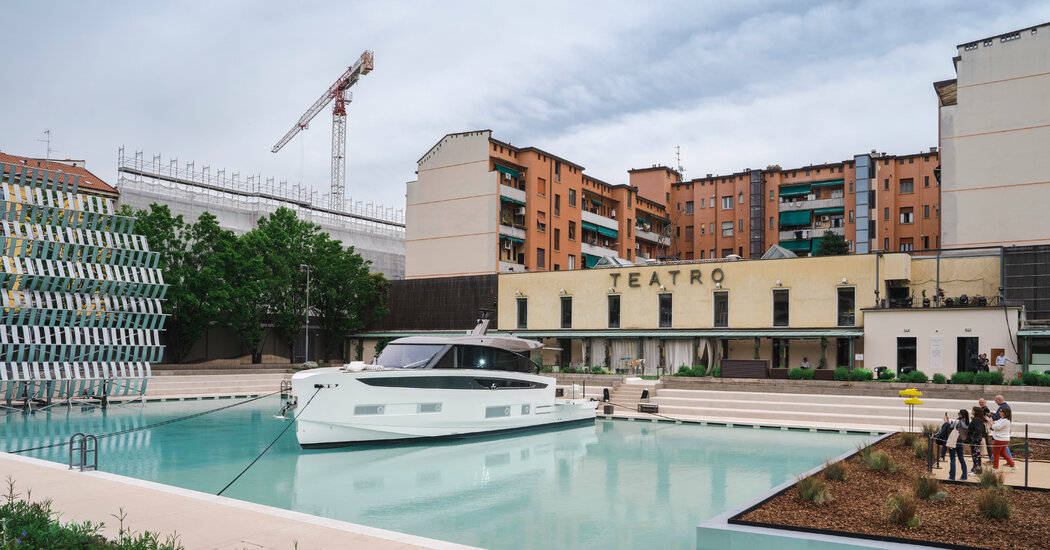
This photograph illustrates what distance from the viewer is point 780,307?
114 feet

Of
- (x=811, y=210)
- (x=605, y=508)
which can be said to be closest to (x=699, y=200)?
(x=811, y=210)

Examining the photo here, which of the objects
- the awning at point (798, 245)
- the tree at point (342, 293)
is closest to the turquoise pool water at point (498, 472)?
the tree at point (342, 293)

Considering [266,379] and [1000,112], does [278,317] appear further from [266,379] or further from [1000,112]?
[1000,112]

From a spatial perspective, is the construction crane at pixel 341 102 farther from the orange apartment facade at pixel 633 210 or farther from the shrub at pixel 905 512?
the shrub at pixel 905 512

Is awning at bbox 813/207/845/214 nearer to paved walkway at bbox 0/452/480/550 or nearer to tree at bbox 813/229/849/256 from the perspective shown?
tree at bbox 813/229/849/256

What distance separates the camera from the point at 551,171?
51.9 metres

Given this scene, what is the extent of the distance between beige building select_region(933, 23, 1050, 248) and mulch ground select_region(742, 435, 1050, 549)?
2996cm

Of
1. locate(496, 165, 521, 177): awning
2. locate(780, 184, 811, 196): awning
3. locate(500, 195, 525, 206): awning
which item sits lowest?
locate(500, 195, 525, 206): awning

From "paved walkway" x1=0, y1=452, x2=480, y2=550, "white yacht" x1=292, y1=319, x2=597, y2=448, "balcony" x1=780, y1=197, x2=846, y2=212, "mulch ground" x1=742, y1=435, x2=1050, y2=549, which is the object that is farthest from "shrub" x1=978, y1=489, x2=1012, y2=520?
"balcony" x1=780, y1=197, x2=846, y2=212

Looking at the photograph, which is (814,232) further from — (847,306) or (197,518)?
(197,518)

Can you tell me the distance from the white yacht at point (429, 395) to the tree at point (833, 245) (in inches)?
1554

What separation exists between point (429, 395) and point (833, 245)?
46175 mm

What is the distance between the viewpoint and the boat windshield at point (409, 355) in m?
21.0

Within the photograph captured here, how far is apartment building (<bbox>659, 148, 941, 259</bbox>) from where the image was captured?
2370 inches
